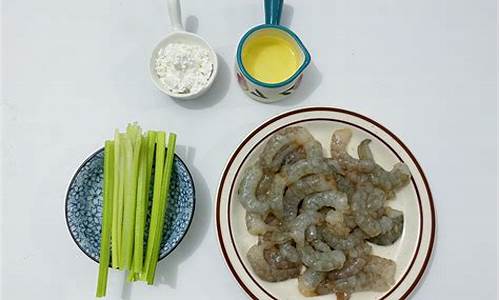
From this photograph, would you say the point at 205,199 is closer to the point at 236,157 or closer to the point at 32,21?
the point at 236,157

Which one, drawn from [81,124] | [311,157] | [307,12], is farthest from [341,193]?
[81,124]

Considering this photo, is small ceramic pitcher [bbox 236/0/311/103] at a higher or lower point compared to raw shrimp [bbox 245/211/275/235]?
higher

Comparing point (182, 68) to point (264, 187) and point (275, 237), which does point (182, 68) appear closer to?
point (264, 187)

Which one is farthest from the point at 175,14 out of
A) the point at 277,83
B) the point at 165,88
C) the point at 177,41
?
the point at 277,83

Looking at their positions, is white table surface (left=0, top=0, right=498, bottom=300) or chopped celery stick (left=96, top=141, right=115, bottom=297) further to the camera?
white table surface (left=0, top=0, right=498, bottom=300)

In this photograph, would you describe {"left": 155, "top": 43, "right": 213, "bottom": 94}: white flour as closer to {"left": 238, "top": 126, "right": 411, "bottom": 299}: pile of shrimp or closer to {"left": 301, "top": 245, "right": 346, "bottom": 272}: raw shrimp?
{"left": 238, "top": 126, "right": 411, "bottom": 299}: pile of shrimp

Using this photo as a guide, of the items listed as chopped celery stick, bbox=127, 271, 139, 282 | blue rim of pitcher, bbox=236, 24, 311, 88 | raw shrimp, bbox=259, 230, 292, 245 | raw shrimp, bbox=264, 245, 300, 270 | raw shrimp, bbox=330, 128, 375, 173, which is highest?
blue rim of pitcher, bbox=236, 24, 311, 88

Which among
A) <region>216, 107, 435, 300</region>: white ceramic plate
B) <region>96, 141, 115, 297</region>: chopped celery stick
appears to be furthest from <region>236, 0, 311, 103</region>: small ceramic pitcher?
<region>96, 141, 115, 297</region>: chopped celery stick
